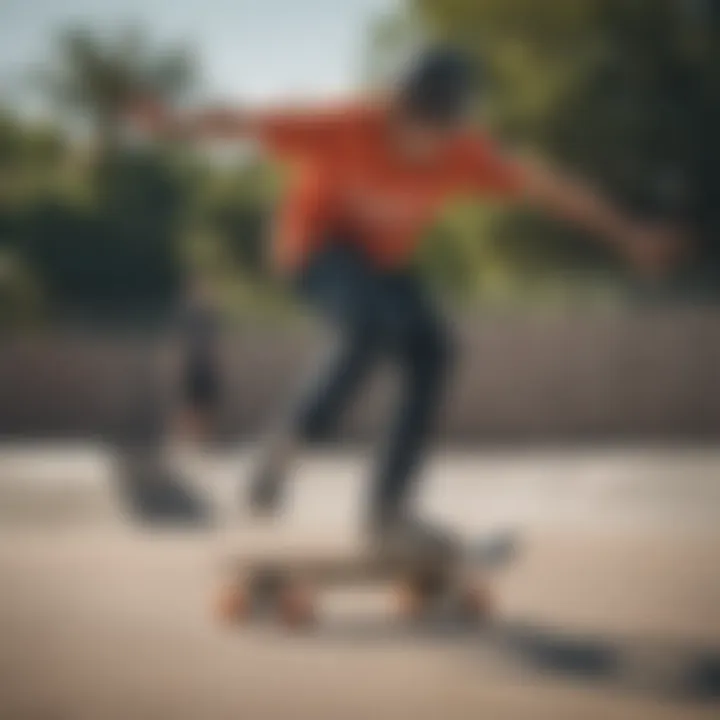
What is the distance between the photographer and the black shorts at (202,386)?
4.43 feet

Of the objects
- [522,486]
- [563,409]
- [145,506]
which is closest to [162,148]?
[145,506]

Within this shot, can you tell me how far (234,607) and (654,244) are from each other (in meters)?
0.69

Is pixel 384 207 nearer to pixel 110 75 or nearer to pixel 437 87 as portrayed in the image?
pixel 437 87

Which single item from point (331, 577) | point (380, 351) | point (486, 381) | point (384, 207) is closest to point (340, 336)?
point (380, 351)

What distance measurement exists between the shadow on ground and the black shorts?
341 mm

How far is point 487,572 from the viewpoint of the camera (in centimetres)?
128

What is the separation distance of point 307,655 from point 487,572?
273 mm

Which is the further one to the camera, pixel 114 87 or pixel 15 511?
pixel 15 511

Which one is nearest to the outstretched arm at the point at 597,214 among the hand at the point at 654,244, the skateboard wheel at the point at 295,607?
the hand at the point at 654,244

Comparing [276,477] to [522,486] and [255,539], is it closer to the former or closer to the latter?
[255,539]

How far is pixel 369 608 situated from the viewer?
1.30 metres

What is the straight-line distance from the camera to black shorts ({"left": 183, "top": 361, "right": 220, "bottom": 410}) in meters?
1.35

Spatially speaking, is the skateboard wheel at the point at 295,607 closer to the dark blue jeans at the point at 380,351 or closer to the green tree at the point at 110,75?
the dark blue jeans at the point at 380,351

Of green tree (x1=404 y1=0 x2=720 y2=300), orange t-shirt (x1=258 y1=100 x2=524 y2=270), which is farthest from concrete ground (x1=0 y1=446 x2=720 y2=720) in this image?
green tree (x1=404 y1=0 x2=720 y2=300)
